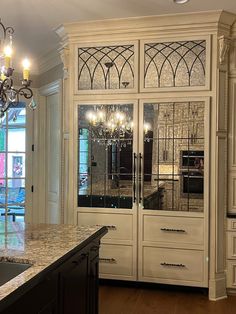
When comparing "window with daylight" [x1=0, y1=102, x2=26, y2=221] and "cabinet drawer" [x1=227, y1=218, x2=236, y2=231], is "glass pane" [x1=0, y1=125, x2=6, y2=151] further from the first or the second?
"cabinet drawer" [x1=227, y1=218, x2=236, y2=231]

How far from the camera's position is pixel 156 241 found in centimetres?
371

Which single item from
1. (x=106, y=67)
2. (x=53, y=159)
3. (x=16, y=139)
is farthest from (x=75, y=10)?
(x=16, y=139)

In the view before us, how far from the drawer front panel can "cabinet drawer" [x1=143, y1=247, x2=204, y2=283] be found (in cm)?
29

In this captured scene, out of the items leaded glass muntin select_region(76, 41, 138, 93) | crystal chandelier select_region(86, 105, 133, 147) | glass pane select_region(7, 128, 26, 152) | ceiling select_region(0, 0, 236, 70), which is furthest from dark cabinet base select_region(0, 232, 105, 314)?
glass pane select_region(7, 128, 26, 152)

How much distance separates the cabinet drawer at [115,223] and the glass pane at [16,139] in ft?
5.82

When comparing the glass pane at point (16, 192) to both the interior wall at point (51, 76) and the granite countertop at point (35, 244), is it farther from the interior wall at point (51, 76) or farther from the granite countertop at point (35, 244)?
the granite countertop at point (35, 244)

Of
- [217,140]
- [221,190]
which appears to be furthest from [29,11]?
[221,190]

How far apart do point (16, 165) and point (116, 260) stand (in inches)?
83.3

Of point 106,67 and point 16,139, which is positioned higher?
point 106,67

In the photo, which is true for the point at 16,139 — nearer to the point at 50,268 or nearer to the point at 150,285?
the point at 150,285

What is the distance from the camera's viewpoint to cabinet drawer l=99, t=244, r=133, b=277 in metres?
3.79

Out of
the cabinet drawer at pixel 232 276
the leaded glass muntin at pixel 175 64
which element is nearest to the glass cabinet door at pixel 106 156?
the leaded glass muntin at pixel 175 64

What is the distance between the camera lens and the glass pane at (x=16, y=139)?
509 centimetres

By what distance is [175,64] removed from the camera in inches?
144
